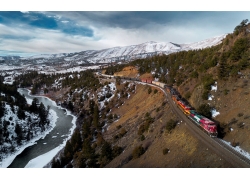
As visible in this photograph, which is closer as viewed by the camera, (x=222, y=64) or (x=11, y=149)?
(x=222, y=64)

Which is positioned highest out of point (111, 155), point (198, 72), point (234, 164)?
point (198, 72)

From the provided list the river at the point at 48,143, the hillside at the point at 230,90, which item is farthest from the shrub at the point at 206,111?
the river at the point at 48,143

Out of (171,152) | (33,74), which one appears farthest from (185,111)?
(33,74)

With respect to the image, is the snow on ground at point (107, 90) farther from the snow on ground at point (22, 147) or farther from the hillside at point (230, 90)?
the hillside at point (230, 90)

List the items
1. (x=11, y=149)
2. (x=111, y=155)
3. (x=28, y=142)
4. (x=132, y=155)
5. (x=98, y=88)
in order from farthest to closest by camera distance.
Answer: (x=98, y=88)
(x=28, y=142)
(x=11, y=149)
(x=111, y=155)
(x=132, y=155)

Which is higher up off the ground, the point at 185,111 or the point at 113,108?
the point at 185,111

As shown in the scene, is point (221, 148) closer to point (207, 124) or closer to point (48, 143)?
point (207, 124)

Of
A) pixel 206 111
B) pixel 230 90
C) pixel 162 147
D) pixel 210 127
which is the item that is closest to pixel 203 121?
pixel 210 127

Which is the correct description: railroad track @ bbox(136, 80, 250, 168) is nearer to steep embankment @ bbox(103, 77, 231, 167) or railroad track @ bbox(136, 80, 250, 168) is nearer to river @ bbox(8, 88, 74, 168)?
steep embankment @ bbox(103, 77, 231, 167)

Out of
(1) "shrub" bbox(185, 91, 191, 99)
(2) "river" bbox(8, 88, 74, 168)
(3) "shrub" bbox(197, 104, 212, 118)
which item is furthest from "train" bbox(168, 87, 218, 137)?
(2) "river" bbox(8, 88, 74, 168)

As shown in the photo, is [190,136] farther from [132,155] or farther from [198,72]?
[198,72]

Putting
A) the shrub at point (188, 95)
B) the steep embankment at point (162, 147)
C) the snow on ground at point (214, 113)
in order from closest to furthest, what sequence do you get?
the steep embankment at point (162, 147)
the snow on ground at point (214, 113)
the shrub at point (188, 95)
